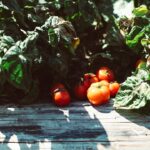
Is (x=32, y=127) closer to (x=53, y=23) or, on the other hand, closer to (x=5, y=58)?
(x=5, y=58)

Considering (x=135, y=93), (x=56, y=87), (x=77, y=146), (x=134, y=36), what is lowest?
(x=77, y=146)

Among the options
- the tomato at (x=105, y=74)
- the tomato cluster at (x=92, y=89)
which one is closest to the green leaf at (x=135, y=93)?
the tomato cluster at (x=92, y=89)

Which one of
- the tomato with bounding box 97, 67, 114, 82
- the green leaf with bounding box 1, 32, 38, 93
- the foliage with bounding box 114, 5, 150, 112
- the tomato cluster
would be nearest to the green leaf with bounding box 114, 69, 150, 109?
the foliage with bounding box 114, 5, 150, 112

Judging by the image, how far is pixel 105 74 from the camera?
3381 millimetres

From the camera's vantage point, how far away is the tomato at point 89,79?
3281 millimetres

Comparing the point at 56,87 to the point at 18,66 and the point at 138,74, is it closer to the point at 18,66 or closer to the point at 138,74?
the point at 18,66

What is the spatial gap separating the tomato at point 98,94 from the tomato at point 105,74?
249 millimetres

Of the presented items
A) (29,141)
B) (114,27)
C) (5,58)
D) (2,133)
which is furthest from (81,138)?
(114,27)

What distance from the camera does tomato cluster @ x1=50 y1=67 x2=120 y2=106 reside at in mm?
3092

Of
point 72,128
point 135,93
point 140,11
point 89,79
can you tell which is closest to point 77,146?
point 72,128

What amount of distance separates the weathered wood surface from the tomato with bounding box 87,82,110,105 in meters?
0.05

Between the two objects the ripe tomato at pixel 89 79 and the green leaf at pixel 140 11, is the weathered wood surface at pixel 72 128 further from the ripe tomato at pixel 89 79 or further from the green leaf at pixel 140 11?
the green leaf at pixel 140 11

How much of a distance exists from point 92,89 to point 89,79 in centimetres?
22

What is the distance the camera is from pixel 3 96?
3.22 metres
